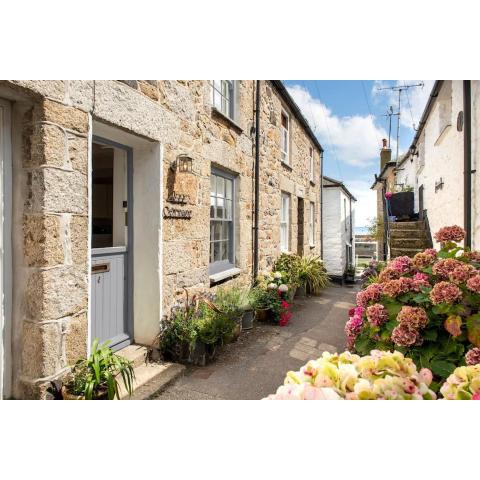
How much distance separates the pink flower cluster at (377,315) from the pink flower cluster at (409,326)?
0.50ft

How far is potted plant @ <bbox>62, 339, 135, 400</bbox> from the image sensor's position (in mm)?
2004

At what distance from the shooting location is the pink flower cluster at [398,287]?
1.91m

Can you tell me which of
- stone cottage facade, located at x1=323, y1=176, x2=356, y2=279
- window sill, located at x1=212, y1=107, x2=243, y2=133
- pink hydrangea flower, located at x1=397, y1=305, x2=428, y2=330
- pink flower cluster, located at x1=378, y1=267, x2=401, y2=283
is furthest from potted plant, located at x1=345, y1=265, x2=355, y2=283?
pink hydrangea flower, located at x1=397, y1=305, x2=428, y2=330

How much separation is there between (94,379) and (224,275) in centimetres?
249

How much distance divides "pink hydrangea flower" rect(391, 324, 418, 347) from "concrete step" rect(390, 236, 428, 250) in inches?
203

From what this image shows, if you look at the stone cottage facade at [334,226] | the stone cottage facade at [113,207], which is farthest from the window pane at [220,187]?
the stone cottage facade at [334,226]

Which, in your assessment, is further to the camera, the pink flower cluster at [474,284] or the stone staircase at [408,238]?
the stone staircase at [408,238]

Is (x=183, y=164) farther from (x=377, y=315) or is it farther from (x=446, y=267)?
(x=446, y=267)

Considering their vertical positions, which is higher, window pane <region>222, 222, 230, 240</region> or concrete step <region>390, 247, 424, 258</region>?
window pane <region>222, 222, 230, 240</region>

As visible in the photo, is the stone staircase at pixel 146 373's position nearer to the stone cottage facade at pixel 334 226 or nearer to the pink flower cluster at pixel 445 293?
the pink flower cluster at pixel 445 293

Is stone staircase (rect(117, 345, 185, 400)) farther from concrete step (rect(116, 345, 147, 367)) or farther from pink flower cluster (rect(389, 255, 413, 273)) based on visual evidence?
pink flower cluster (rect(389, 255, 413, 273))
